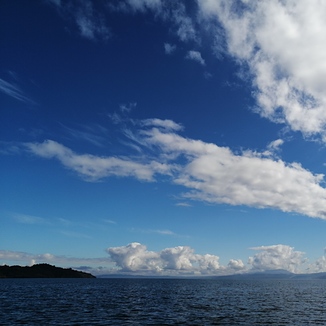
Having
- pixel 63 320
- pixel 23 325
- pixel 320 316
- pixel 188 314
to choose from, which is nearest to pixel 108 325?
pixel 63 320

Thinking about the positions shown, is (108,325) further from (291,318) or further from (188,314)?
(291,318)

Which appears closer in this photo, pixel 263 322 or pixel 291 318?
pixel 263 322

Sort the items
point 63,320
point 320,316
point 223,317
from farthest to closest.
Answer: point 320,316, point 223,317, point 63,320

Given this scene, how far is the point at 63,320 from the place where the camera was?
180 ft

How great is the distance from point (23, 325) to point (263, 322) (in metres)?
38.2

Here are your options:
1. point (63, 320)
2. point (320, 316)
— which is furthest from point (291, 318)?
point (63, 320)

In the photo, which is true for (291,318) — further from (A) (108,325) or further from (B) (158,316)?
(A) (108,325)

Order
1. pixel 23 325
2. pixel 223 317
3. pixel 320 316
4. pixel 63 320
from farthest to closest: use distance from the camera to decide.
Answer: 1. pixel 320 316
2. pixel 223 317
3. pixel 63 320
4. pixel 23 325

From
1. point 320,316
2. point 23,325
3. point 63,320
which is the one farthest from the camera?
point 320,316

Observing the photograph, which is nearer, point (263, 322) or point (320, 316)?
point (263, 322)

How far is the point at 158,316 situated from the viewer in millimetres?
61594

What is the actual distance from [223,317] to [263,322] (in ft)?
25.3

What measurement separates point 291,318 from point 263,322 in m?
9.62

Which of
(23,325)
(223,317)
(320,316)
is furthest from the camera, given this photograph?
(320,316)
